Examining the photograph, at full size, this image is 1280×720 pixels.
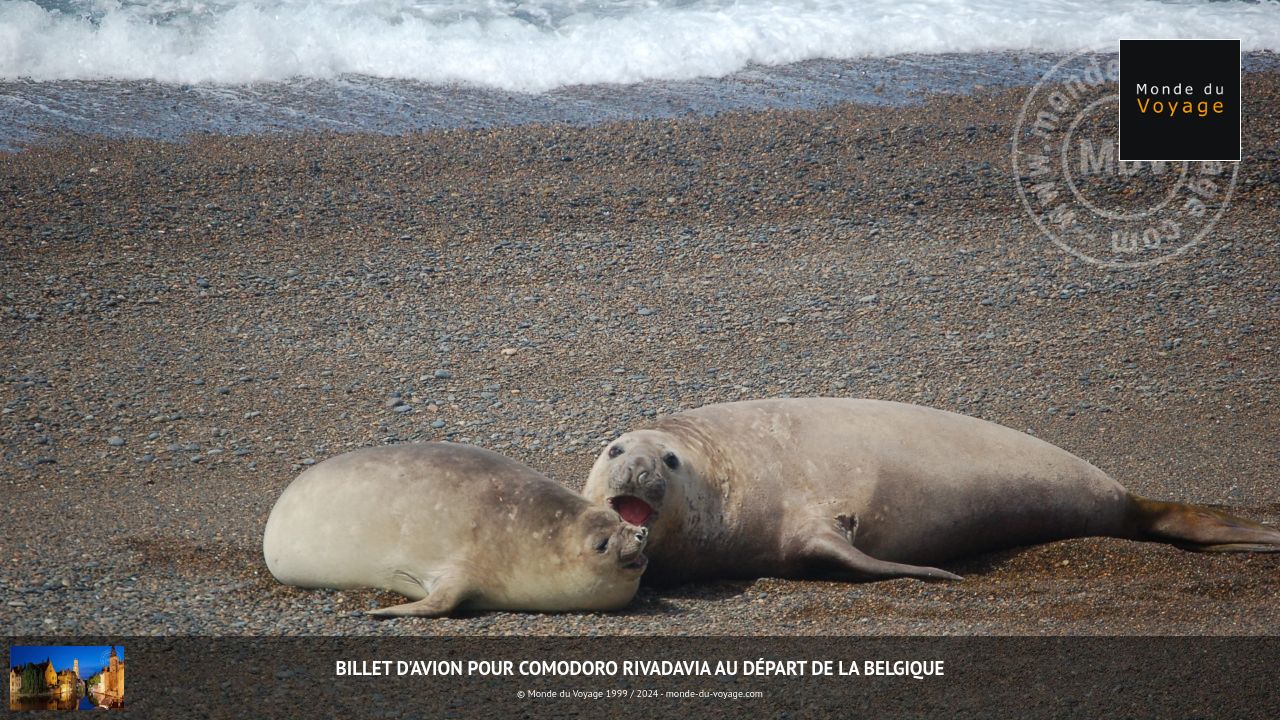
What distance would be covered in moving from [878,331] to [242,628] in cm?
443

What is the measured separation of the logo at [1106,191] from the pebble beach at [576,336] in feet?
0.62

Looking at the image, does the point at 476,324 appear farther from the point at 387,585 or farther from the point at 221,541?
the point at 387,585

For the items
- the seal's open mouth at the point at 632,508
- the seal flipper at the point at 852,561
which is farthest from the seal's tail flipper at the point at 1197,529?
the seal's open mouth at the point at 632,508

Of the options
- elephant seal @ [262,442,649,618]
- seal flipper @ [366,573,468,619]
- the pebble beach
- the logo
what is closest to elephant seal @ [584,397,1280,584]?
the pebble beach

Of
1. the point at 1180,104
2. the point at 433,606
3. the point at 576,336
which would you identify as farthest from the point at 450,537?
the point at 1180,104

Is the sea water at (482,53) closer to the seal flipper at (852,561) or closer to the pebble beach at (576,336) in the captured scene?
the pebble beach at (576,336)

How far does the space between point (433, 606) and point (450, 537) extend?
0.28 meters

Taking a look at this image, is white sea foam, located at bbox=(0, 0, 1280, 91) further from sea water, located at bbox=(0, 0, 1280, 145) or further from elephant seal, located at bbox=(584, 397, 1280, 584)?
elephant seal, located at bbox=(584, 397, 1280, 584)

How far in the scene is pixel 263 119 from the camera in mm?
10922

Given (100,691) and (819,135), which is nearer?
(100,691)

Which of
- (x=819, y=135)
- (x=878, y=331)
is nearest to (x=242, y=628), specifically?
(x=878, y=331)

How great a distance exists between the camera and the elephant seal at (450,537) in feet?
13.2

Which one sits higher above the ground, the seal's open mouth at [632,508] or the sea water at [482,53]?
the sea water at [482,53]

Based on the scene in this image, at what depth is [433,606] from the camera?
394cm
